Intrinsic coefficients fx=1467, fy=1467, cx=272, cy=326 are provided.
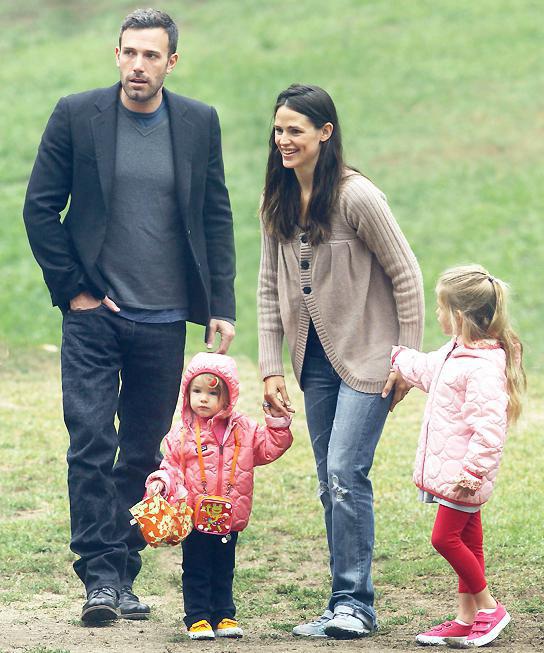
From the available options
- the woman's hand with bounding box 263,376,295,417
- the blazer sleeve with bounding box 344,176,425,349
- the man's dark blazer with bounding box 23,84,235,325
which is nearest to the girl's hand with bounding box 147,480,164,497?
the woman's hand with bounding box 263,376,295,417

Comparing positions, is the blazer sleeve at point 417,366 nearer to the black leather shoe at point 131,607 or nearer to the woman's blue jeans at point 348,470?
the woman's blue jeans at point 348,470

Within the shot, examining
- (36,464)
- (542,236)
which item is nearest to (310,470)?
(36,464)

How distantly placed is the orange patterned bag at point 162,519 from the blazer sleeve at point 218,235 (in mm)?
1136

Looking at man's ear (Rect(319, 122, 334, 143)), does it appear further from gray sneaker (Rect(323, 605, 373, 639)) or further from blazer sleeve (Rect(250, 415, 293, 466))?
gray sneaker (Rect(323, 605, 373, 639))

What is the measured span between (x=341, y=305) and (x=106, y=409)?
109 centimetres

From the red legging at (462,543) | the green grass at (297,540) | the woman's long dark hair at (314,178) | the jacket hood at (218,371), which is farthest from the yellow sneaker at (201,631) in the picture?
the woman's long dark hair at (314,178)

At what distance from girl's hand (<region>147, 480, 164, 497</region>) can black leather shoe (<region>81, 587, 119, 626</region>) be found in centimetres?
57

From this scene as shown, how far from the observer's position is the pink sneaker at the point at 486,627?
18.5ft

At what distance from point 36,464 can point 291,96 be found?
4.72 meters

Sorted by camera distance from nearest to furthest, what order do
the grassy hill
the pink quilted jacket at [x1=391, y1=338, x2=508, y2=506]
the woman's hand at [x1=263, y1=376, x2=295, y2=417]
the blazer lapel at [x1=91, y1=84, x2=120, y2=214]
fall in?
the pink quilted jacket at [x1=391, y1=338, x2=508, y2=506] → the woman's hand at [x1=263, y1=376, x2=295, y2=417] → the blazer lapel at [x1=91, y1=84, x2=120, y2=214] → the grassy hill

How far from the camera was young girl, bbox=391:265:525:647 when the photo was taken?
538 cm

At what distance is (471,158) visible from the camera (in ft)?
68.2

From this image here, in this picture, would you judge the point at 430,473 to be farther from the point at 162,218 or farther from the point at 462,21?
the point at 462,21

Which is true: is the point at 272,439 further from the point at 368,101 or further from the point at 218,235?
the point at 368,101
